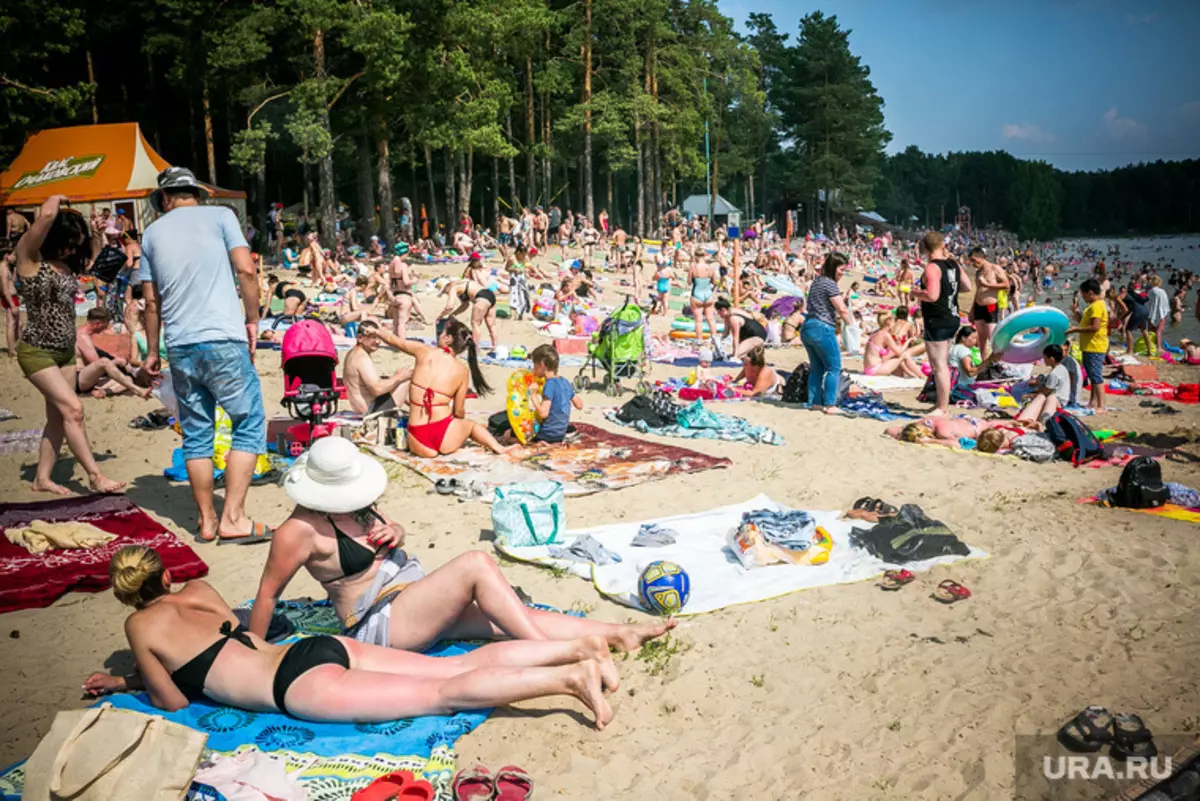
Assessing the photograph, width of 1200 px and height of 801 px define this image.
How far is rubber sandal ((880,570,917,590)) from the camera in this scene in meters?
4.50

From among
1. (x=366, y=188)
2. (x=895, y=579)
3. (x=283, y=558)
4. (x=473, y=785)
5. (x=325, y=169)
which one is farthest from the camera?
(x=366, y=188)

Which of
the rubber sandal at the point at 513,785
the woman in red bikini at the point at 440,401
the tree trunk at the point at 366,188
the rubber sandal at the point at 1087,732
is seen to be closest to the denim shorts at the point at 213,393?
the woman in red bikini at the point at 440,401

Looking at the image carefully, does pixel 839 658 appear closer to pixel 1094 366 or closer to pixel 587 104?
pixel 1094 366

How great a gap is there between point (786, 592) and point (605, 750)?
1.62 meters

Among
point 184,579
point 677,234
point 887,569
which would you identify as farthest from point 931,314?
point 677,234

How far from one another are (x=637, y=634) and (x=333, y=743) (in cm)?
137

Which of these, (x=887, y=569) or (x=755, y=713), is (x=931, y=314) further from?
(x=755, y=713)

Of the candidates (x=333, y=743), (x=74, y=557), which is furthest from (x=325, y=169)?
(x=333, y=743)

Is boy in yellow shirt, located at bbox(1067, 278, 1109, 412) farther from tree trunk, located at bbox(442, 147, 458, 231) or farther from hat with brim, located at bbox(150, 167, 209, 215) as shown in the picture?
tree trunk, located at bbox(442, 147, 458, 231)

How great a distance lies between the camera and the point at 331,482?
3.35 metres

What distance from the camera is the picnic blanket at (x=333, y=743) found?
295 cm

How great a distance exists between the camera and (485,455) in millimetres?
7035

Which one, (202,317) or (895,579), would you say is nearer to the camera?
(895,579)

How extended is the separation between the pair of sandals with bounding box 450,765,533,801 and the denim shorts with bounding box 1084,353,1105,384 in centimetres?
935
